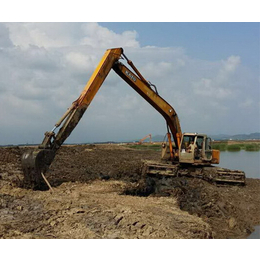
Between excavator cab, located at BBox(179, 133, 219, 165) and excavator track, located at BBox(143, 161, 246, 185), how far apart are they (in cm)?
41

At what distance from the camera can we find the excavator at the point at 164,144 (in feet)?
35.1

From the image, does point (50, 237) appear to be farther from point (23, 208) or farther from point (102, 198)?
point (102, 198)

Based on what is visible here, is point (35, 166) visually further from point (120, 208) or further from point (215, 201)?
point (215, 201)

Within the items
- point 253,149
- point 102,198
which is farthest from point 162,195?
point 253,149

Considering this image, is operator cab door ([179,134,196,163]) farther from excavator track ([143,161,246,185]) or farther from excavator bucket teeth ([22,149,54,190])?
excavator bucket teeth ([22,149,54,190])

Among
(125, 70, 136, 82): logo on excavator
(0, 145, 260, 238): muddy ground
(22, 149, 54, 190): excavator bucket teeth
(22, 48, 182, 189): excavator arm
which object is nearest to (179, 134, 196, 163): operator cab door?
(0, 145, 260, 238): muddy ground

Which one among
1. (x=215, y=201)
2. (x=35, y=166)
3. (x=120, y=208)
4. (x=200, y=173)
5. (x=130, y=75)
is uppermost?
(x=130, y=75)

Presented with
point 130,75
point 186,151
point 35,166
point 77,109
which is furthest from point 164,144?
point 35,166

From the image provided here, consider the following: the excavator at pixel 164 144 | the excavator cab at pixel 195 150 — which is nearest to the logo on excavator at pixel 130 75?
the excavator at pixel 164 144

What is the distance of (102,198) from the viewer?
10.0m

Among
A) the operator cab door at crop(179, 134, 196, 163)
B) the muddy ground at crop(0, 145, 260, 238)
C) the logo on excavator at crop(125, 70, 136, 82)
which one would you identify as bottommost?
the muddy ground at crop(0, 145, 260, 238)

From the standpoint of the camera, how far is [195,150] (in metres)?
14.9

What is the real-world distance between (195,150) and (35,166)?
24.4ft

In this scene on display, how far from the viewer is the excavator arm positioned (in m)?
10.5
